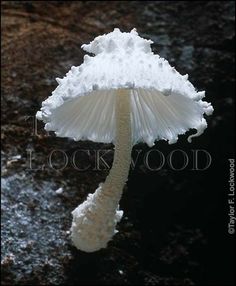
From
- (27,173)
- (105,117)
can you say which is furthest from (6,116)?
(105,117)

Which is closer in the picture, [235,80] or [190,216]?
[190,216]

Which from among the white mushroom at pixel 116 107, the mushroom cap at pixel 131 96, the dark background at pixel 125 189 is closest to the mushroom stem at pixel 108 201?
the white mushroom at pixel 116 107

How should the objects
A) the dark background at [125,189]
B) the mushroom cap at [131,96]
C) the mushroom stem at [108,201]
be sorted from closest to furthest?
the mushroom cap at [131,96] < the mushroom stem at [108,201] < the dark background at [125,189]

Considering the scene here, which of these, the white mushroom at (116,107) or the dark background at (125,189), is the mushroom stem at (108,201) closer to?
the white mushroom at (116,107)

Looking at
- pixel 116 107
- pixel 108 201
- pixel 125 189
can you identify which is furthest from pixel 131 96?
pixel 125 189

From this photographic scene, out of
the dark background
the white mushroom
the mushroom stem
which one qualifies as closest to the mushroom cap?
the white mushroom

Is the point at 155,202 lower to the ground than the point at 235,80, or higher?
lower

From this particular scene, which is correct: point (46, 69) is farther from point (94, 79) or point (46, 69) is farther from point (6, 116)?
point (94, 79)
